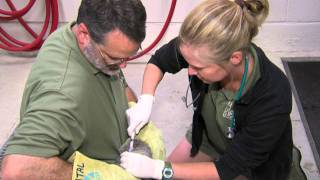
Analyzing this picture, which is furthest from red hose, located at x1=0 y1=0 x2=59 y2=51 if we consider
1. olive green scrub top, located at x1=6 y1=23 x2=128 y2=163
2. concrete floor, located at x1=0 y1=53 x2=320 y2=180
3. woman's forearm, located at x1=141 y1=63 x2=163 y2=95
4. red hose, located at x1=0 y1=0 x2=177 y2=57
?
olive green scrub top, located at x1=6 y1=23 x2=128 y2=163

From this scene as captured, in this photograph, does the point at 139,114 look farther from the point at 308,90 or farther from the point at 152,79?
the point at 308,90

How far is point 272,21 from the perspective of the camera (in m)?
2.88

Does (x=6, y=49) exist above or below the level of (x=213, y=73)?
below

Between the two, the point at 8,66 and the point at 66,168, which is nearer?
the point at 66,168

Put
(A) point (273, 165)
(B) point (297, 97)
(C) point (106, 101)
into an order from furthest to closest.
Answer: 1. (B) point (297, 97)
2. (A) point (273, 165)
3. (C) point (106, 101)

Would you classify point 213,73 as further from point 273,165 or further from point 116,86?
point 273,165

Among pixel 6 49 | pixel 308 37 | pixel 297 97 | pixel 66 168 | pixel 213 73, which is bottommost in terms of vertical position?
pixel 297 97

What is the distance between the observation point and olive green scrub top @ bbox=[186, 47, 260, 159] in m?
1.32

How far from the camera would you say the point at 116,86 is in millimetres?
1375

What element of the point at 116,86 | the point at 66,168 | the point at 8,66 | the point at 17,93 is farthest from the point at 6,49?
the point at 66,168

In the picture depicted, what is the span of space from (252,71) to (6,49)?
2.11m

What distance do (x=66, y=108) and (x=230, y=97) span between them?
0.60m

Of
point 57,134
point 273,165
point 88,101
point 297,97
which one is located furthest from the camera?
point 297,97

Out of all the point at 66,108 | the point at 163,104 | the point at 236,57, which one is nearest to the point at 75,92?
the point at 66,108
